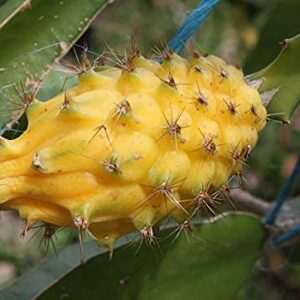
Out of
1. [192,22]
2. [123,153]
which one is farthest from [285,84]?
[123,153]

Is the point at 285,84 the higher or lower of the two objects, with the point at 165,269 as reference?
higher

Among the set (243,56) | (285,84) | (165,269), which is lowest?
(165,269)

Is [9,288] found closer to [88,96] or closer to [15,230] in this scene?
[88,96]

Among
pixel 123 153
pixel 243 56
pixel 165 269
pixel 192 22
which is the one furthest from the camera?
pixel 243 56

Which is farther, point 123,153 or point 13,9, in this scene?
point 13,9

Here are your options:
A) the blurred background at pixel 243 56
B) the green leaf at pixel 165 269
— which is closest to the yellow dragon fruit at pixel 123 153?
the blurred background at pixel 243 56

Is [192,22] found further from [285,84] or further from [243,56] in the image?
[243,56]

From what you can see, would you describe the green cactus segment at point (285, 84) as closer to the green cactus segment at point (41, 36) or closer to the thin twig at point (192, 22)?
the thin twig at point (192, 22)

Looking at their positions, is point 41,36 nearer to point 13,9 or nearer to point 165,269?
point 13,9

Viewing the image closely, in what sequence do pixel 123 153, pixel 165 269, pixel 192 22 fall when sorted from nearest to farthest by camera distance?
pixel 123 153, pixel 192 22, pixel 165 269
